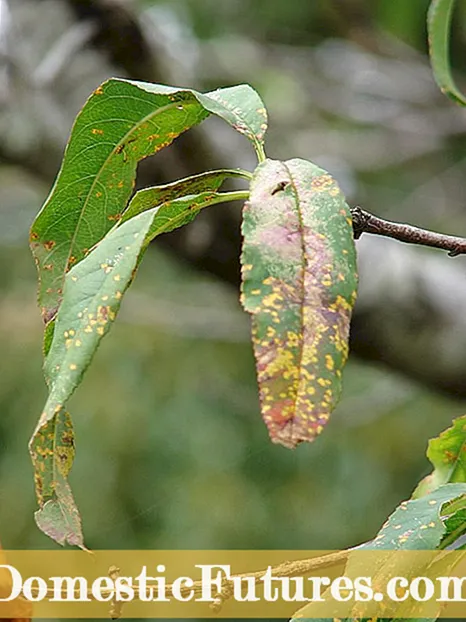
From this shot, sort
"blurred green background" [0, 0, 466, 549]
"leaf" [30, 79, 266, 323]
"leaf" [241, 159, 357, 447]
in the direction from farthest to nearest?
"blurred green background" [0, 0, 466, 549] → "leaf" [30, 79, 266, 323] → "leaf" [241, 159, 357, 447]

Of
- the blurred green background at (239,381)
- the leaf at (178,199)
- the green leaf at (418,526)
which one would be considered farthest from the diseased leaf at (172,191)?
the blurred green background at (239,381)

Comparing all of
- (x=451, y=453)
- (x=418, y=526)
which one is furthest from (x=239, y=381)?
(x=418, y=526)

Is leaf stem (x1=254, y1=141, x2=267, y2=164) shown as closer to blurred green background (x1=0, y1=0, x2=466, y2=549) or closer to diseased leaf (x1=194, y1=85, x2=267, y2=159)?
diseased leaf (x1=194, y1=85, x2=267, y2=159)

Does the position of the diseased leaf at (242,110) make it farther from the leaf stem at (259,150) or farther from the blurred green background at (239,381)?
the blurred green background at (239,381)

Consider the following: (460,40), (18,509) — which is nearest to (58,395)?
(460,40)

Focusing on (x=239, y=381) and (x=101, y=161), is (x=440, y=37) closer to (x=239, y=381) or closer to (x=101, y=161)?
(x=101, y=161)

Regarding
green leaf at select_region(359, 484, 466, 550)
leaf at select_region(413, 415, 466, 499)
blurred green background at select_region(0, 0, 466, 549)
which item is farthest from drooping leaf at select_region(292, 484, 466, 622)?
blurred green background at select_region(0, 0, 466, 549)
